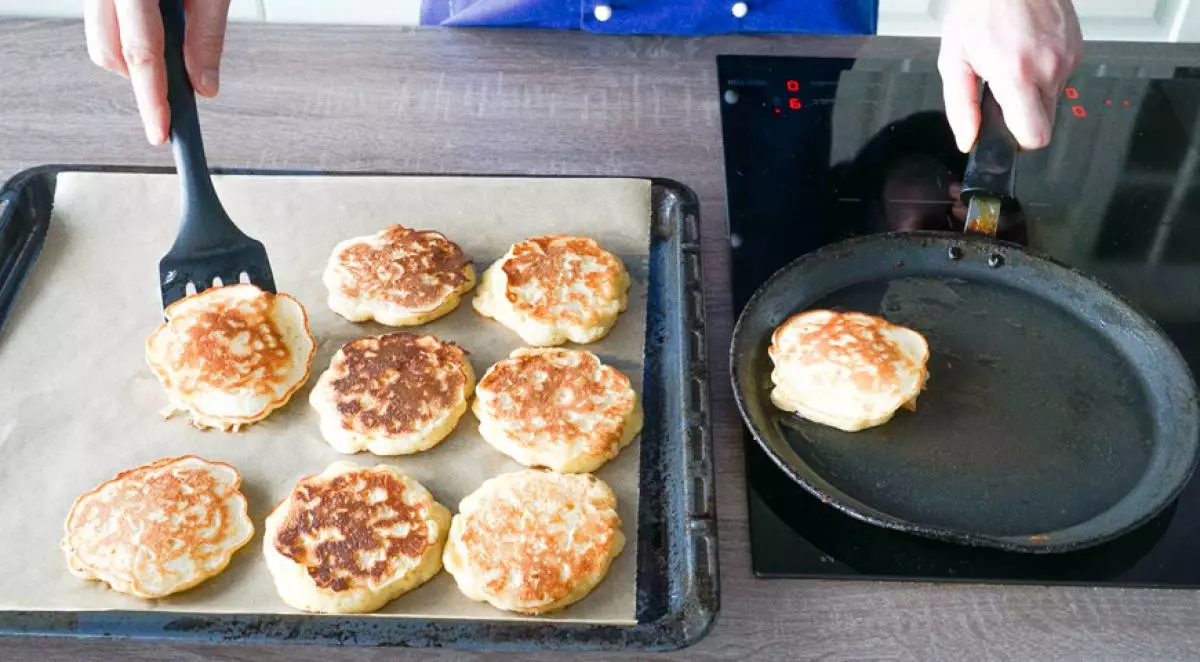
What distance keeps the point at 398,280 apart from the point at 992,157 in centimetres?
88

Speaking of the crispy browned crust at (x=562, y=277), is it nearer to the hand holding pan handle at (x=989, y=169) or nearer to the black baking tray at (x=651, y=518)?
the black baking tray at (x=651, y=518)

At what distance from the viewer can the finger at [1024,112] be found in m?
1.30

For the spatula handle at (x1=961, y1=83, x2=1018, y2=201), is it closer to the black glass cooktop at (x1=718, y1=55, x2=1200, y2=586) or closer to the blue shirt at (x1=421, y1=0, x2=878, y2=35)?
the black glass cooktop at (x1=718, y1=55, x2=1200, y2=586)

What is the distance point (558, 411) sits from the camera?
1.25 m

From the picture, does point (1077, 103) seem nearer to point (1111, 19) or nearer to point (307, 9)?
point (1111, 19)

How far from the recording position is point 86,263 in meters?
1.44

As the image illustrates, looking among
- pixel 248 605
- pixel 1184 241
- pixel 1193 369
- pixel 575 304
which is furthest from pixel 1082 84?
pixel 248 605

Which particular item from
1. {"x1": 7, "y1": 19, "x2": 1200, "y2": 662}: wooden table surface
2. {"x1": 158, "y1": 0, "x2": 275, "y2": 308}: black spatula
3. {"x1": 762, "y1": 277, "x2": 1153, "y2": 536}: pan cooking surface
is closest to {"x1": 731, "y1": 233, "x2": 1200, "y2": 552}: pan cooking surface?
{"x1": 762, "y1": 277, "x2": 1153, "y2": 536}: pan cooking surface

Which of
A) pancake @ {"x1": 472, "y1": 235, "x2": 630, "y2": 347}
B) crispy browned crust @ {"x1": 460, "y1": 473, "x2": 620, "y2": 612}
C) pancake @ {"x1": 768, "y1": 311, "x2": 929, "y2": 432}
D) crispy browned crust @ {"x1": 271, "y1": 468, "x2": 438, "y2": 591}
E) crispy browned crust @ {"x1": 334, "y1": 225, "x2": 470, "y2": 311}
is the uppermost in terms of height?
crispy browned crust @ {"x1": 334, "y1": 225, "x2": 470, "y2": 311}

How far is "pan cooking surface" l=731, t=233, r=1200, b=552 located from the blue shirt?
2.12 ft

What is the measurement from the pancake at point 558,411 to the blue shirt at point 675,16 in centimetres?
80

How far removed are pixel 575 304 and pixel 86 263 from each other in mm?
752

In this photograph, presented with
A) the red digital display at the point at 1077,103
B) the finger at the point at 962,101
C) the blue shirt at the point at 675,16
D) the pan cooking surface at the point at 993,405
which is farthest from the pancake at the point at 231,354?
the red digital display at the point at 1077,103

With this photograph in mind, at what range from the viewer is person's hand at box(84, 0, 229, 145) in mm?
1208
